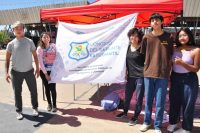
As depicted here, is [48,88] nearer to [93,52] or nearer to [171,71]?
[93,52]

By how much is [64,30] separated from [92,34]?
69 cm

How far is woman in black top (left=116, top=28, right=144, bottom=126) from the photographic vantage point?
5.34m

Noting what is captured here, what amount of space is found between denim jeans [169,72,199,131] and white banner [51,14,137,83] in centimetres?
116

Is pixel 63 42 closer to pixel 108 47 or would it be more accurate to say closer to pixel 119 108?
pixel 108 47

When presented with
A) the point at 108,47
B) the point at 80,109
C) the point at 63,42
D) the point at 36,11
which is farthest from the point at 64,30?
the point at 36,11

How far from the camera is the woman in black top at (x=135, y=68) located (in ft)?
17.5

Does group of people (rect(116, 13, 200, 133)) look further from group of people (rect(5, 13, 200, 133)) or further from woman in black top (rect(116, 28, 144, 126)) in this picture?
woman in black top (rect(116, 28, 144, 126))

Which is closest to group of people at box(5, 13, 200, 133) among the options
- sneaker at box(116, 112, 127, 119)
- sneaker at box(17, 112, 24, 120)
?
sneaker at box(116, 112, 127, 119)

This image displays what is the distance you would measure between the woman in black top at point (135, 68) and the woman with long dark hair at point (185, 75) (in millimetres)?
658

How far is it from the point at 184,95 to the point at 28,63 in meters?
2.96

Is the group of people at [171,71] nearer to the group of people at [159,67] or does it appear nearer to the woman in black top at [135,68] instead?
the group of people at [159,67]

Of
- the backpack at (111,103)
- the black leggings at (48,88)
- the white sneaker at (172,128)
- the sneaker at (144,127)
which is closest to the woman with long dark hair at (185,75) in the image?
the white sneaker at (172,128)

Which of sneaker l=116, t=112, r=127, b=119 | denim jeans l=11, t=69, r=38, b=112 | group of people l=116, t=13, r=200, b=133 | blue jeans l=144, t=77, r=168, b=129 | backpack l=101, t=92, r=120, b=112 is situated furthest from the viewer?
backpack l=101, t=92, r=120, b=112

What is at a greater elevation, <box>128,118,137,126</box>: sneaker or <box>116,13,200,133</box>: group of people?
<box>116,13,200,133</box>: group of people
